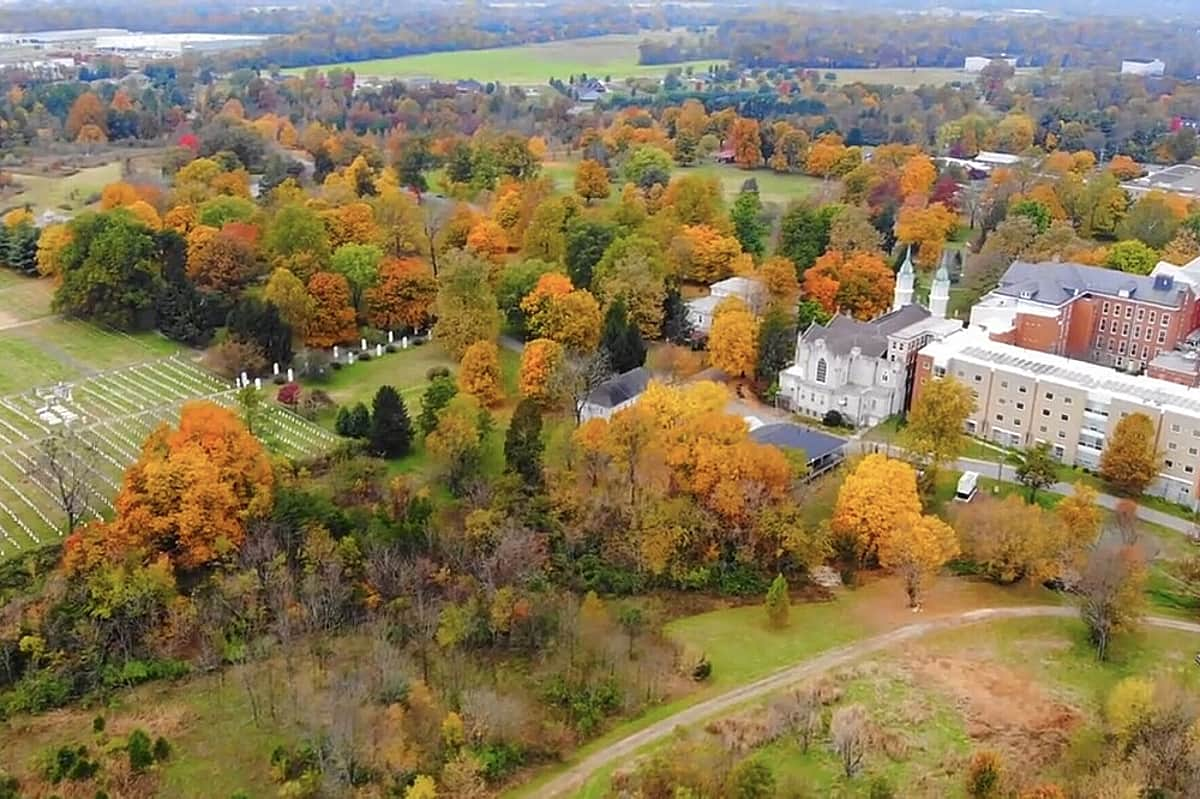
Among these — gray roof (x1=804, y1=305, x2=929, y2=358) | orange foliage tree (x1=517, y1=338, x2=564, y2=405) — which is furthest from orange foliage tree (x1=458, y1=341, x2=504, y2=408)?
gray roof (x1=804, y1=305, x2=929, y2=358)

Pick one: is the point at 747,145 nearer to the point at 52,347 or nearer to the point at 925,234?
the point at 925,234

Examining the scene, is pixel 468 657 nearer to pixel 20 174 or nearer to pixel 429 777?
pixel 429 777

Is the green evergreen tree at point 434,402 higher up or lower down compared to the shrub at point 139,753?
higher up

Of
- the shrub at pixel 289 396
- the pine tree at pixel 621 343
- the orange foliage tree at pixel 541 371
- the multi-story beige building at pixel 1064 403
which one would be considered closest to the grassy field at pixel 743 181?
the pine tree at pixel 621 343

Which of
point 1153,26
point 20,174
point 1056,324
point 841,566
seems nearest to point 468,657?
point 841,566

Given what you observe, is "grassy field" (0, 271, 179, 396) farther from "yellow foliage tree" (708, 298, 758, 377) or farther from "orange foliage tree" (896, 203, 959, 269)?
"orange foliage tree" (896, 203, 959, 269)

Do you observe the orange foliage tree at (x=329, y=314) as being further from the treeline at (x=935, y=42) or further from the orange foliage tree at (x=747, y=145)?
the treeline at (x=935, y=42)

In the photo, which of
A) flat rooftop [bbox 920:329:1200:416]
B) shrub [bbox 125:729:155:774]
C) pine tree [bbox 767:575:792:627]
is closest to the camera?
shrub [bbox 125:729:155:774]
